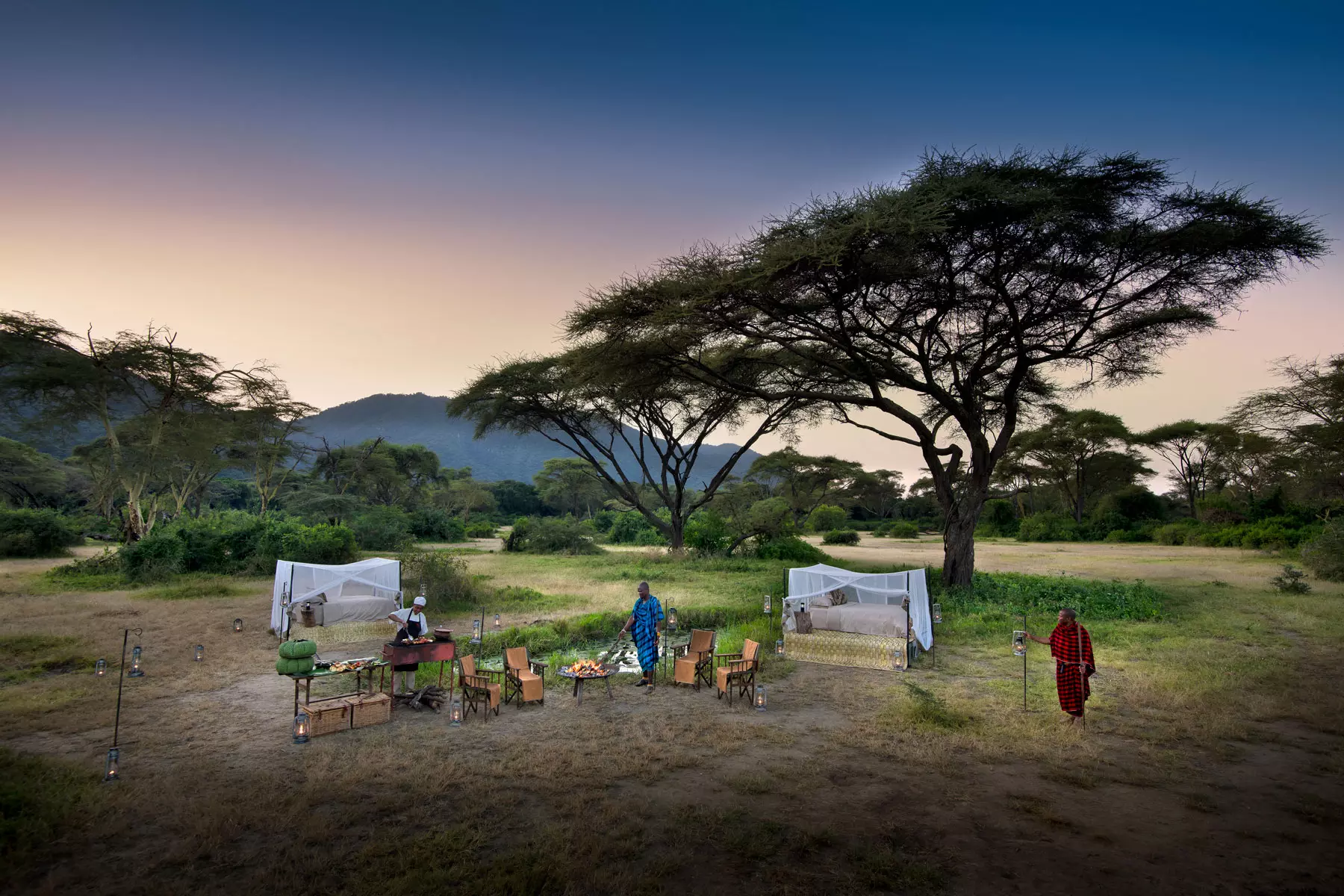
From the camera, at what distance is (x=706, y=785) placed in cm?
578

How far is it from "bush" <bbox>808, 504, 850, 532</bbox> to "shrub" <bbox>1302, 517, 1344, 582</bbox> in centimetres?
2995

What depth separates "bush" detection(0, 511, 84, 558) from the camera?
22641mm

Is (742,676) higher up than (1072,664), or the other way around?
(1072,664)

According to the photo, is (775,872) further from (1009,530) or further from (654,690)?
(1009,530)

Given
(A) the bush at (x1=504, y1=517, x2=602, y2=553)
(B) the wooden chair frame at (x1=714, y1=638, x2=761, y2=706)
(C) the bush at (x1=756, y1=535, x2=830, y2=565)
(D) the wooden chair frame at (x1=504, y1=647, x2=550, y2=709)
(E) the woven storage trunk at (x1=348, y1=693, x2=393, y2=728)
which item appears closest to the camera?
(E) the woven storage trunk at (x1=348, y1=693, x2=393, y2=728)

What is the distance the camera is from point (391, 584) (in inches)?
527

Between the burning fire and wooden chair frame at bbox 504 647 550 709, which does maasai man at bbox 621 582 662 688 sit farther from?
wooden chair frame at bbox 504 647 550 709

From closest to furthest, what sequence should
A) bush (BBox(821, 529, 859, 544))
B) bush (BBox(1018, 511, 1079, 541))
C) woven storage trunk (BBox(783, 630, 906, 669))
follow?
woven storage trunk (BBox(783, 630, 906, 669)), bush (BBox(1018, 511, 1079, 541)), bush (BBox(821, 529, 859, 544))

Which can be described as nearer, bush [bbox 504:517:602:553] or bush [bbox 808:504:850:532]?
bush [bbox 504:517:602:553]

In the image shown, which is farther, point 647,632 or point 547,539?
point 547,539

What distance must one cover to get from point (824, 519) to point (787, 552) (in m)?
24.5

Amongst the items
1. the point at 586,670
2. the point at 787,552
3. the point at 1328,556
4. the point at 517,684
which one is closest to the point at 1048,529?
the point at 1328,556

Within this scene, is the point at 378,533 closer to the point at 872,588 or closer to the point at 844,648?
the point at 872,588

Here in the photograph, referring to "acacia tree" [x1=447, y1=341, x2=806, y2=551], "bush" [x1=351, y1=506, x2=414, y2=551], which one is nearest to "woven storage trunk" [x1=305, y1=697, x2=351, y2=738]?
"acacia tree" [x1=447, y1=341, x2=806, y2=551]
